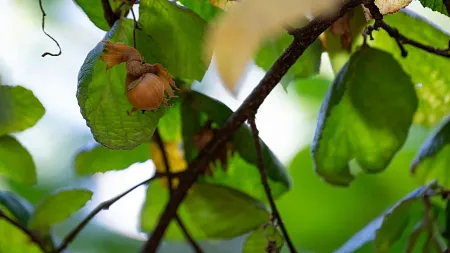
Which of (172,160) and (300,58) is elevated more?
(300,58)

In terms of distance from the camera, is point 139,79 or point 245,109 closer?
point 139,79

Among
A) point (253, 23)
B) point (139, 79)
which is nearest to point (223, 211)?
point (139, 79)

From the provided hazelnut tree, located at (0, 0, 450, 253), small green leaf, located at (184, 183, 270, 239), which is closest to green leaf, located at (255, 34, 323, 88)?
hazelnut tree, located at (0, 0, 450, 253)

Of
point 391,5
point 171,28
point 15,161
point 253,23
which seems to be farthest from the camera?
point 15,161

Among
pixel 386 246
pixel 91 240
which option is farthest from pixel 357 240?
pixel 91 240

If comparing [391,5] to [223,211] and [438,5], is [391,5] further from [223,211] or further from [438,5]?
[223,211]

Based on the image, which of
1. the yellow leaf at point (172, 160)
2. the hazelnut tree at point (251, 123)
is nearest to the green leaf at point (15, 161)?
the hazelnut tree at point (251, 123)

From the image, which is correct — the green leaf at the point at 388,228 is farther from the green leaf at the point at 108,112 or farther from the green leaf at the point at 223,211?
the green leaf at the point at 108,112
